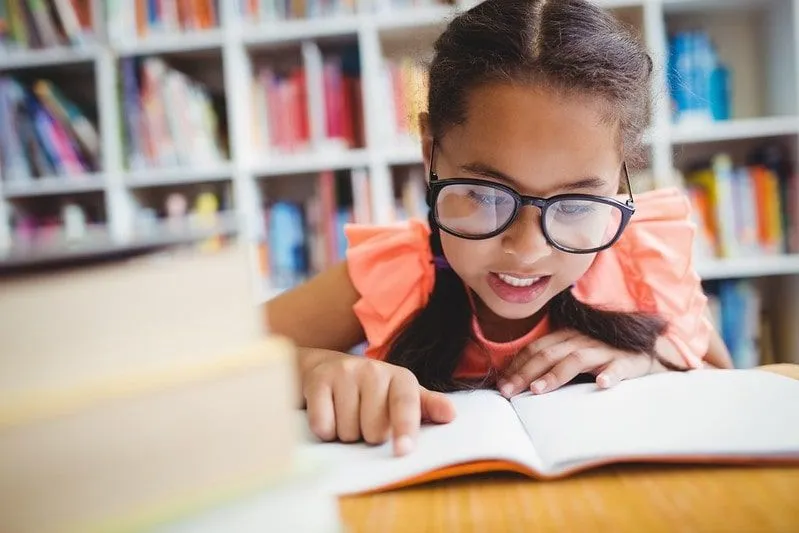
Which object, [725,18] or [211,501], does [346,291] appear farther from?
[725,18]

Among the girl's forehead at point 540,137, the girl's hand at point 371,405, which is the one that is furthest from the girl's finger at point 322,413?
the girl's forehead at point 540,137

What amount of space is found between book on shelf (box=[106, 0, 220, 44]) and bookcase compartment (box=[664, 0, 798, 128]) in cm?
143

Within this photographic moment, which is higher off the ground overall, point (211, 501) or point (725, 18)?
point (725, 18)

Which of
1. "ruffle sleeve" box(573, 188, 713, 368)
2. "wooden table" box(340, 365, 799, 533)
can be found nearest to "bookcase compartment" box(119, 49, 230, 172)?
"ruffle sleeve" box(573, 188, 713, 368)

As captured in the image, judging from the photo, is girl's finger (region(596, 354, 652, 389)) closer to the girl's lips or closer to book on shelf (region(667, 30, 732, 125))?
the girl's lips

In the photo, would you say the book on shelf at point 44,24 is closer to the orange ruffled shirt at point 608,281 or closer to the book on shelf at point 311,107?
the book on shelf at point 311,107

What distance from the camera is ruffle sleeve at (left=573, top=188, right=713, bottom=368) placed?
0.92 metres

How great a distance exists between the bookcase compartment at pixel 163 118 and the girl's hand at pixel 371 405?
1565mm

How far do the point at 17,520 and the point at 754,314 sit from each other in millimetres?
2047

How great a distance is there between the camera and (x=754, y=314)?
1850 mm

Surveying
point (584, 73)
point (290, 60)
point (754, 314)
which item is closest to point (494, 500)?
point (584, 73)

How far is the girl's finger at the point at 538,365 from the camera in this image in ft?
2.00

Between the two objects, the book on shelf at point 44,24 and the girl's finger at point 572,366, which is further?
the book on shelf at point 44,24

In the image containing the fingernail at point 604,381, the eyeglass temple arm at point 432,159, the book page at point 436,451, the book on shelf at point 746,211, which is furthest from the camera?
the book on shelf at point 746,211
